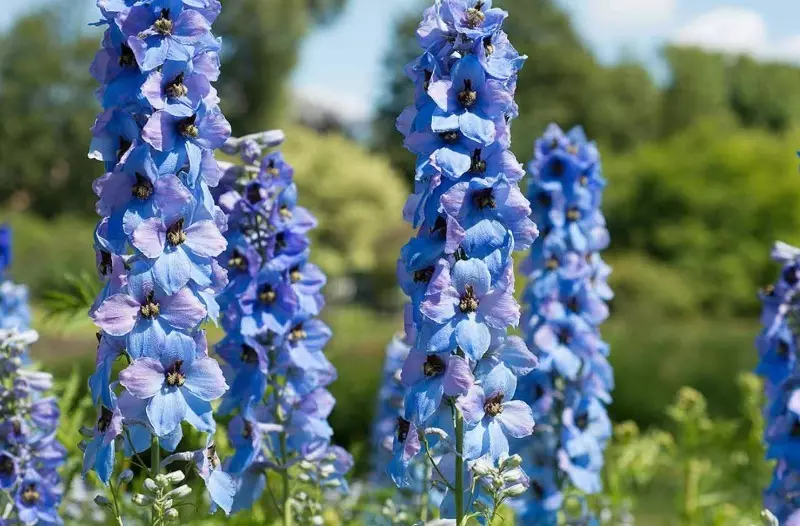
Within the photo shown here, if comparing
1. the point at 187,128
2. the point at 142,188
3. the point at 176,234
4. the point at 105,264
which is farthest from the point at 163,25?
the point at 105,264

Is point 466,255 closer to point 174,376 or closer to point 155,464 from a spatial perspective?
point 174,376

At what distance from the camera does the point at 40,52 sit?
45.8 meters

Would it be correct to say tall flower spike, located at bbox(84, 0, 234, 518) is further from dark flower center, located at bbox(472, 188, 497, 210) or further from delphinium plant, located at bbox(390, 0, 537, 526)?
dark flower center, located at bbox(472, 188, 497, 210)

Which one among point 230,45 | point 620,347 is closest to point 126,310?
point 620,347

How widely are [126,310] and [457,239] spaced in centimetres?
89

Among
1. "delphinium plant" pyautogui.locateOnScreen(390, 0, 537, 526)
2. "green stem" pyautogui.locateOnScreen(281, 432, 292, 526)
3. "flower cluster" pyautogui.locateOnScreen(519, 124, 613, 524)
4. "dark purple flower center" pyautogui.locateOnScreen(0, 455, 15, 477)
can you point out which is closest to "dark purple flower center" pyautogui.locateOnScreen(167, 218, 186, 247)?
"delphinium plant" pyautogui.locateOnScreen(390, 0, 537, 526)

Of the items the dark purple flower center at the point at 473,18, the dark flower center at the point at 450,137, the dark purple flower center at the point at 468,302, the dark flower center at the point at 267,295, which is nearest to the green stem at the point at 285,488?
the dark flower center at the point at 267,295

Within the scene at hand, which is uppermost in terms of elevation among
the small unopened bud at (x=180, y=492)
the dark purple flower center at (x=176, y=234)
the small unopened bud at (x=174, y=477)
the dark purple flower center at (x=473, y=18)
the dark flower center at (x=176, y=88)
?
the dark purple flower center at (x=473, y=18)

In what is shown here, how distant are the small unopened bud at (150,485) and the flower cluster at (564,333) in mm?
2013

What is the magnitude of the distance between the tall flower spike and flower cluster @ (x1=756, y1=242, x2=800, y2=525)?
205 cm

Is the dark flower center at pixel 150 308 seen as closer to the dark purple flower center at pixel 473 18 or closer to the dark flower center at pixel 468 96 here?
the dark flower center at pixel 468 96

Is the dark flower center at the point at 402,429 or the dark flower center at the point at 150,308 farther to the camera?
the dark flower center at the point at 402,429

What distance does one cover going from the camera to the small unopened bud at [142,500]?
2.64 metres

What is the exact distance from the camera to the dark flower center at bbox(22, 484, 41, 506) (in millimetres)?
3484
